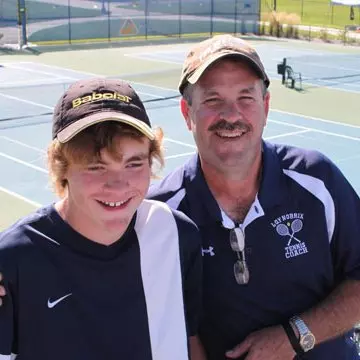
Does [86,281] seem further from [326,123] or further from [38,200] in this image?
[326,123]

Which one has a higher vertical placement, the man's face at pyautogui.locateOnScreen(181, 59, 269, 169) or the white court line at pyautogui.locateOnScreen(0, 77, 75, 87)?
the man's face at pyautogui.locateOnScreen(181, 59, 269, 169)

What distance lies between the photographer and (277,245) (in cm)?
310

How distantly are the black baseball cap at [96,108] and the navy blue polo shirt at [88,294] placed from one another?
332 mm

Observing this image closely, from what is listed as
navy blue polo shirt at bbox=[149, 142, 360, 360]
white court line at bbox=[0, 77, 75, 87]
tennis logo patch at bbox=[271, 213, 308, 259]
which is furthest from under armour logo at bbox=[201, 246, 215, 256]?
white court line at bbox=[0, 77, 75, 87]

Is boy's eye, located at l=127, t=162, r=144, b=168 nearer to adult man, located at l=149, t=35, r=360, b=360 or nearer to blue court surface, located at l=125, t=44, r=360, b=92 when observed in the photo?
adult man, located at l=149, t=35, r=360, b=360

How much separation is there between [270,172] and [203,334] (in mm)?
762

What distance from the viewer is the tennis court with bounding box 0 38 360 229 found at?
1237 centimetres

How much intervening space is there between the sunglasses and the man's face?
31 cm

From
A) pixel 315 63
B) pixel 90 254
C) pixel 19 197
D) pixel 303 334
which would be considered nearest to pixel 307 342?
pixel 303 334

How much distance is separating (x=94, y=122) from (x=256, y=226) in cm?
96

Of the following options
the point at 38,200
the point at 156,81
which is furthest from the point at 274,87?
the point at 38,200

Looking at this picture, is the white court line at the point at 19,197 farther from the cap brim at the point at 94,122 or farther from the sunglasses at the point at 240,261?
the cap brim at the point at 94,122

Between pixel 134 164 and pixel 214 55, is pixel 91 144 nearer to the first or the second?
pixel 134 164

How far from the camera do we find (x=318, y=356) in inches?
126
